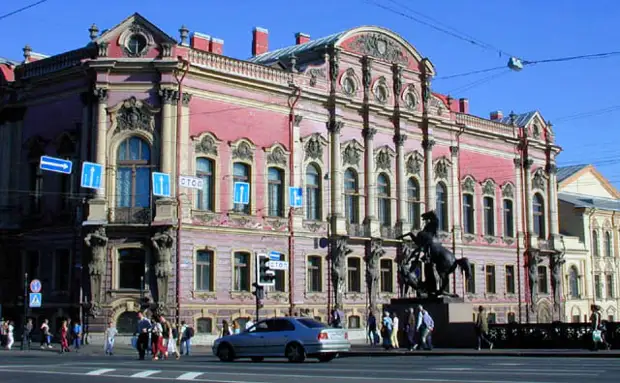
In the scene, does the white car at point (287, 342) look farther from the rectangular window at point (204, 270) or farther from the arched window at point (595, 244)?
the arched window at point (595, 244)

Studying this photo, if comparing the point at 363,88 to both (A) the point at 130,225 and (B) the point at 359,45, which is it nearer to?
(B) the point at 359,45

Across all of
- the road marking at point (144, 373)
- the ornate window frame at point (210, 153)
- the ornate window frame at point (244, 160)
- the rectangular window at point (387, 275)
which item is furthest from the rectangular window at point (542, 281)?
the road marking at point (144, 373)

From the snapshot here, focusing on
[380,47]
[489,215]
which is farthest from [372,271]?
[489,215]

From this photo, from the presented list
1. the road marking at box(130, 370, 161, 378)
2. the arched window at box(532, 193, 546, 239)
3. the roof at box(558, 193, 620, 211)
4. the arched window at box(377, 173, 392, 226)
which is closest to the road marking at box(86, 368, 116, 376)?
the road marking at box(130, 370, 161, 378)

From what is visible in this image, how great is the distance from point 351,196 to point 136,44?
48.2ft

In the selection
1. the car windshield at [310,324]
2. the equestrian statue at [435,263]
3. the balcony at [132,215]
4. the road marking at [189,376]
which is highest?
the balcony at [132,215]

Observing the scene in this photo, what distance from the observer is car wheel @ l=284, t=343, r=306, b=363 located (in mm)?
26766

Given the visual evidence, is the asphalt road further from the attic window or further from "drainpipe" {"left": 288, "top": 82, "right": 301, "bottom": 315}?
"drainpipe" {"left": 288, "top": 82, "right": 301, "bottom": 315}

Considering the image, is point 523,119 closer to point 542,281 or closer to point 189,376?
point 542,281

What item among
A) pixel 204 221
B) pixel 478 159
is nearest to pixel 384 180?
pixel 478 159

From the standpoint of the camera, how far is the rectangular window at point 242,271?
4422 cm

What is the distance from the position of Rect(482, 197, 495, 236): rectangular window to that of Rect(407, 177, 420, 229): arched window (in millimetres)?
6914

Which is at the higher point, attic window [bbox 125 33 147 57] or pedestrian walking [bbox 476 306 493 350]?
attic window [bbox 125 33 147 57]

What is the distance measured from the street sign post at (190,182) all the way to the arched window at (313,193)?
8927mm
